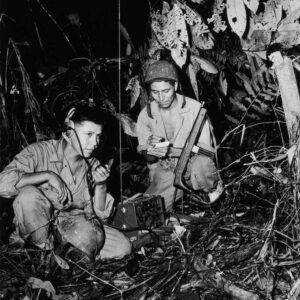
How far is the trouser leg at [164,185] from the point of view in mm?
4531

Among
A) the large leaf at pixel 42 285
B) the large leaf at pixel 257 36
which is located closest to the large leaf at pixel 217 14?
the large leaf at pixel 257 36

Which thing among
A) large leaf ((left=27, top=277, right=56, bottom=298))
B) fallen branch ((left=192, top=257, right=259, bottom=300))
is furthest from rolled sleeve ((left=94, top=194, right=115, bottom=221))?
fallen branch ((left=192, top=257, right=259, bottom=300))

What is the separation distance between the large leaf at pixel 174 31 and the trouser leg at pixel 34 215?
146 cm

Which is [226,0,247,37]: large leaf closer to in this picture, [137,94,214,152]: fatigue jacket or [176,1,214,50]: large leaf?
[176,1,214,50]: large leaf

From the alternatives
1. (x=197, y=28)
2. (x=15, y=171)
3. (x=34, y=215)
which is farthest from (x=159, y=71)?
(x=34, y=215)

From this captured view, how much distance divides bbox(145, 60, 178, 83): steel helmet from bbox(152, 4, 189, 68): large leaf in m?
0.59

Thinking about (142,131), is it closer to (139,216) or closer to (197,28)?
(139,216)

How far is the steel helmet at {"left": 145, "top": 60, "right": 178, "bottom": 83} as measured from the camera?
4.04 meters

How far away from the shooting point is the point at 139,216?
11.6ft

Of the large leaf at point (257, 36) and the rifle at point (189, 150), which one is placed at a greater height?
the large leaf at point (257, 36)

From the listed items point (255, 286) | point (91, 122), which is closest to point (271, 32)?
point (91, 122)

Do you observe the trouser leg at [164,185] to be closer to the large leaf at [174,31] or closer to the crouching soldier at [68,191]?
the crouching soldier at [68,191]

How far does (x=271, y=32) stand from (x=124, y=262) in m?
1.98

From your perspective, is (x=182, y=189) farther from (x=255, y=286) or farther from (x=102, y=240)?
(x=255, y=286)
